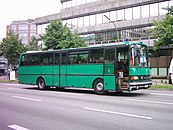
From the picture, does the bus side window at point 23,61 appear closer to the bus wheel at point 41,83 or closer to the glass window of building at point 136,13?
the bus wheel at point 41,83

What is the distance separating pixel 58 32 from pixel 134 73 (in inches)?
993

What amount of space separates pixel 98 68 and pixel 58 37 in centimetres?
2293

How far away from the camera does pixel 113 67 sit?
51.2 ft

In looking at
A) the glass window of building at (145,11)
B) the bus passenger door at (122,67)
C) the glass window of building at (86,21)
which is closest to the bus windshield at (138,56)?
the bus passenger door at (122,67)

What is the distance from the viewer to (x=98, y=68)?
648 inches

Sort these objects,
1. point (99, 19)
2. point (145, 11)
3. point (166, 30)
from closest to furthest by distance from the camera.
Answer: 1. point (166, 30)
2. point (145, 11)
3. point (99, 19)

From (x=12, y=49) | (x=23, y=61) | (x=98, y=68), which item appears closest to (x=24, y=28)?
(x=12, y=49)

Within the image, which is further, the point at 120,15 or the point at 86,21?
the point at 86,21

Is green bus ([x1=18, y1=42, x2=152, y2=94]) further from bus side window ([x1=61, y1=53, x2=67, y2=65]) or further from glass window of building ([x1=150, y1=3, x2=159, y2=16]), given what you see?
glass window of building ([x1=150, y1=3, x2=159, y2=16])

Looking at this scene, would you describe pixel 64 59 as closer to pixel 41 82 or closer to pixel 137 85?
pixel 41 82

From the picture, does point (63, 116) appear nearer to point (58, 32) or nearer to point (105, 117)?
point (105, 117)

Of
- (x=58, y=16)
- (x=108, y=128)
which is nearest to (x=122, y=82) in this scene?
(x=108, y=128)

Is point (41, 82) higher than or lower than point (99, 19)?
lower

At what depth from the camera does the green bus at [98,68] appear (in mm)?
15180
